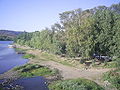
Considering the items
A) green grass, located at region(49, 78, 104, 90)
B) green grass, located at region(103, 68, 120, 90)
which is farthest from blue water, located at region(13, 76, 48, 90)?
green grass, located at region(103, 68, 120, 90)

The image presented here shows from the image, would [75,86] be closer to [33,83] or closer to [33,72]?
[33,83]

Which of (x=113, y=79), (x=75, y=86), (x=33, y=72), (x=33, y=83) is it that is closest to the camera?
(x=75, y=86)

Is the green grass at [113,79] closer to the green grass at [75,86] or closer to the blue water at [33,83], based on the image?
the green grass at [75,86]

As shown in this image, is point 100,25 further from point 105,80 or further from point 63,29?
point 63,29

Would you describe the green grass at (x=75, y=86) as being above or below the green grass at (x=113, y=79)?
below

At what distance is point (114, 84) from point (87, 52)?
75.9 ft

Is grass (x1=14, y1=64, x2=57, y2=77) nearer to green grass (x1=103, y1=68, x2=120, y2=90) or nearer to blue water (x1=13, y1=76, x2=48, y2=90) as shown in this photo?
blue water (x1=13, y1=76, x2=48, y2=90)

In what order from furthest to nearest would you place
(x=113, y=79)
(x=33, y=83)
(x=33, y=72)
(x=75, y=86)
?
1. (x=33, y=72)
2. (x=33, y=83)
3. (x=113, y=79)
4. (x=75, y=86)

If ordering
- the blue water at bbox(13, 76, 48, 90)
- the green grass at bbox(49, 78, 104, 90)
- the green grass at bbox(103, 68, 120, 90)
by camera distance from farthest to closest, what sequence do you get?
the blue water at bbox(13, 76, 48, 90) < the green grass at bbox(103, 68, 120, 90) < the green grass at bbox(49, 78, 104, 90)

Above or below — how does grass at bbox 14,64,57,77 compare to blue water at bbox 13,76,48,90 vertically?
above

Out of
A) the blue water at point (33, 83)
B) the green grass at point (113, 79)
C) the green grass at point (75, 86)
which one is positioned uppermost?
the green grass at point (113, 79)

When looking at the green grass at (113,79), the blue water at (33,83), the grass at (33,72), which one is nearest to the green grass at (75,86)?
the blue water at (33,83)

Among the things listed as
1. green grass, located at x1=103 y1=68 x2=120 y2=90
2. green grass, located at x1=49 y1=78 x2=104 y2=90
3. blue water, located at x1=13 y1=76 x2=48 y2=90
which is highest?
green grass, located at x1=103 y1=68 x2=120 y2=90

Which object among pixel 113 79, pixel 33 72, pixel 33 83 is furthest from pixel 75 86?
pixel 33 72
